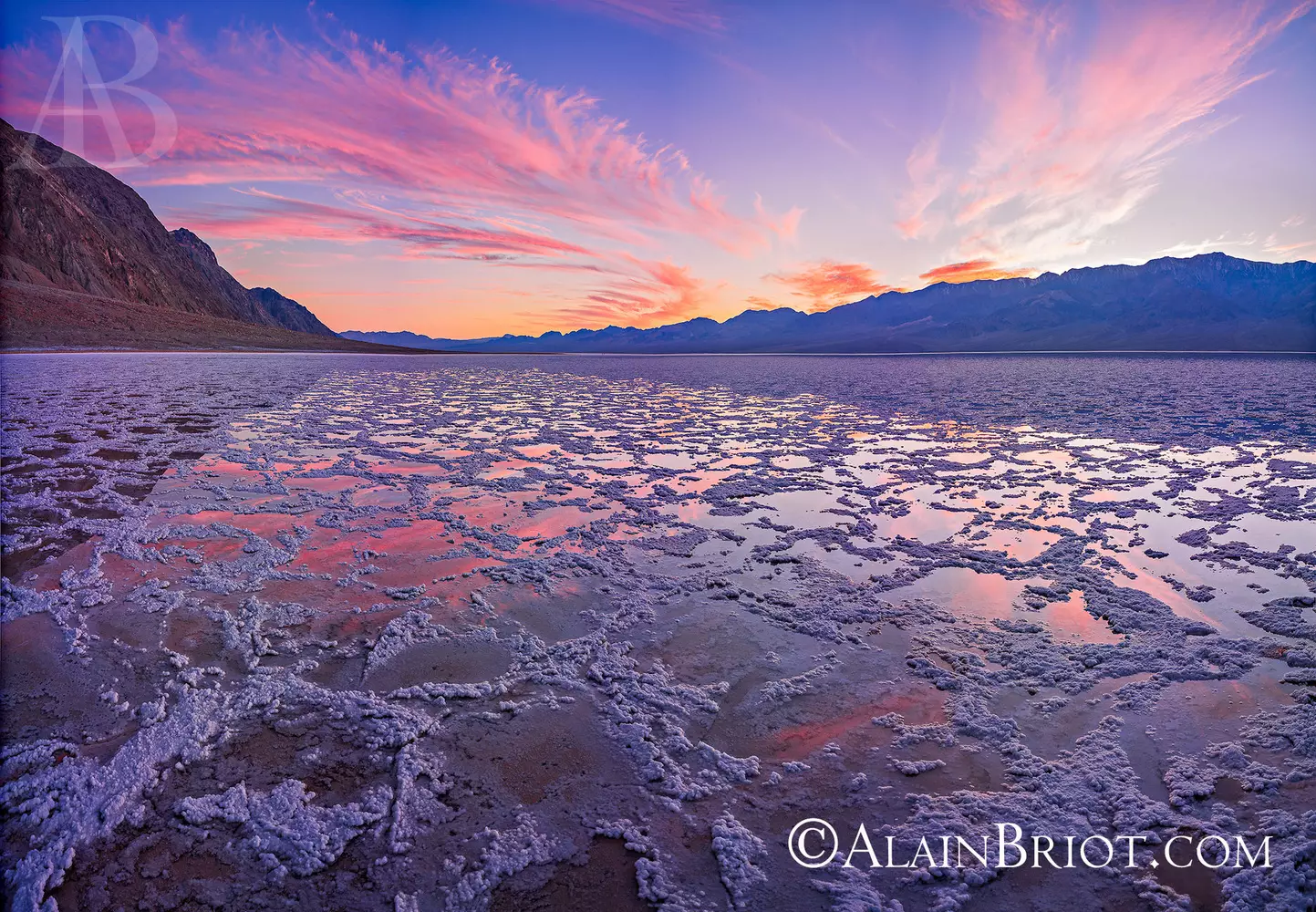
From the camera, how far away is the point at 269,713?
3516mm

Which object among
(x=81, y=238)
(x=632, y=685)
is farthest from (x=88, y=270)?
(x=632, y=685)

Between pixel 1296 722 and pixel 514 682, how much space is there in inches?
188

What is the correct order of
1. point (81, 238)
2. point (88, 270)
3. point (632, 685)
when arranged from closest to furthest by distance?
point (632, 685) < point (88, 270) < point (81, 238)

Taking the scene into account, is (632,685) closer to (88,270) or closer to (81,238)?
(88,270)

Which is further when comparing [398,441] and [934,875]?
[398,441]

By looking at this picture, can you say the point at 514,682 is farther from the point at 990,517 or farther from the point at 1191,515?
the point at 1191,515

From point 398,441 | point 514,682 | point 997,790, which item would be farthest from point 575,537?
point 398,441

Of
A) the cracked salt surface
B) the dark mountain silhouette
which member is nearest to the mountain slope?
the dark mountain silhouette

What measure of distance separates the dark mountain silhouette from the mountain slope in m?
0.21

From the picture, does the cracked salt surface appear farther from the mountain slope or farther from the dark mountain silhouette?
the mountain slope

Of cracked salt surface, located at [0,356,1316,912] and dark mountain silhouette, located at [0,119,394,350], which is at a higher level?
dark mountain silhouette, located at [0,119,394,350]

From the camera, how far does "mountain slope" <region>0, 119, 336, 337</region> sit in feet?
288

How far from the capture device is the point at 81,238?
100m

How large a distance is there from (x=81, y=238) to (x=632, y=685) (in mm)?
142068
